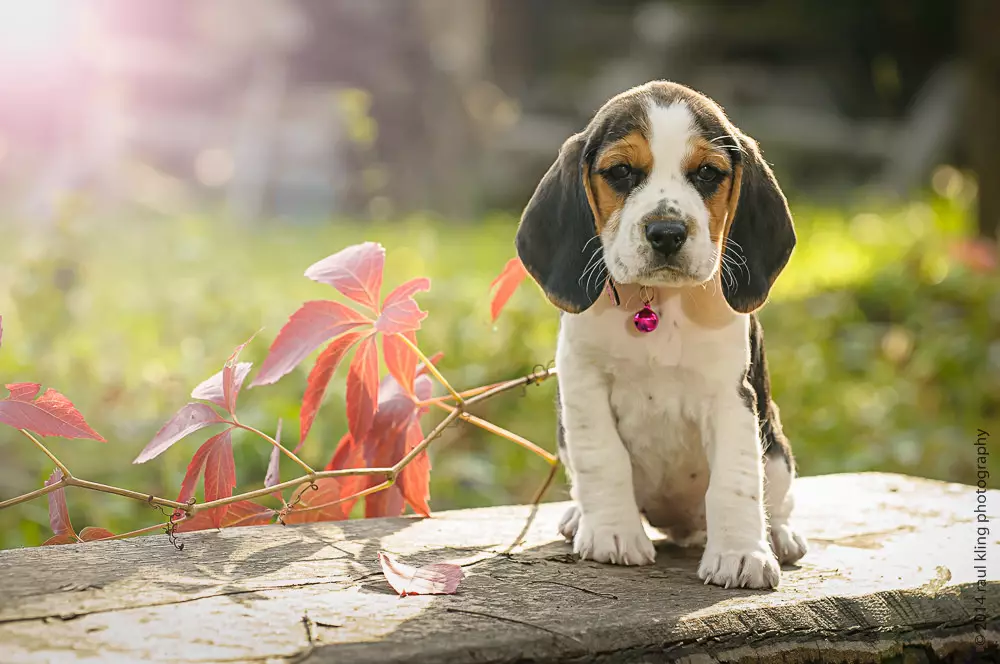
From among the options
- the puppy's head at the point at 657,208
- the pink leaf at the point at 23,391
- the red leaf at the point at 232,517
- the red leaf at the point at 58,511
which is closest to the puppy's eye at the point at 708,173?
the puppy's head at the point at 657,208

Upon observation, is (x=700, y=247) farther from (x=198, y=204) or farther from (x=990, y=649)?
(x=198, y=204)

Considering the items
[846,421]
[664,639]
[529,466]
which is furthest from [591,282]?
[846,421]

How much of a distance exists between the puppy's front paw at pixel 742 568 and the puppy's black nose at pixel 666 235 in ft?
2.27

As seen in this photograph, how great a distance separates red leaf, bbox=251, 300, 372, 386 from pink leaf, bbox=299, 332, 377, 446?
0.09 metres

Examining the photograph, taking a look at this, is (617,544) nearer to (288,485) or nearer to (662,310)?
(662,310)

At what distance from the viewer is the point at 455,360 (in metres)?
5.64

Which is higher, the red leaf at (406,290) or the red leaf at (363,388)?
the red leaf at (406,290)

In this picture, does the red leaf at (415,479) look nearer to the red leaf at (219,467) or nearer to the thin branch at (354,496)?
the thin branch at (354,496)

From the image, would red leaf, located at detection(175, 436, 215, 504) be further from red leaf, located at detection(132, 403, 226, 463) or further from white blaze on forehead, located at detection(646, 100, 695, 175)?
white blaze on forehead, located at detection(646, 100, 695, 175)

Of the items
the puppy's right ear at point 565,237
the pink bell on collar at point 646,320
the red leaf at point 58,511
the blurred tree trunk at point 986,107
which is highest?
the blurred tree trunk at point 986,107

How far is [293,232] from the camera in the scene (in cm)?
1108

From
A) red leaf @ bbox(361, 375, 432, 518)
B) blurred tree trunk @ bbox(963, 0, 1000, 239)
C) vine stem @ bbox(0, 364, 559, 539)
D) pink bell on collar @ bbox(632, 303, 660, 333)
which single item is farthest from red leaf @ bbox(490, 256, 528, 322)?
blurred tree trunk @ bbox(963, 0, 1000, 239)

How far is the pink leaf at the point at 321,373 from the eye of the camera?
283cm

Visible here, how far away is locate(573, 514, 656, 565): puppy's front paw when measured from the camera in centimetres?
265
